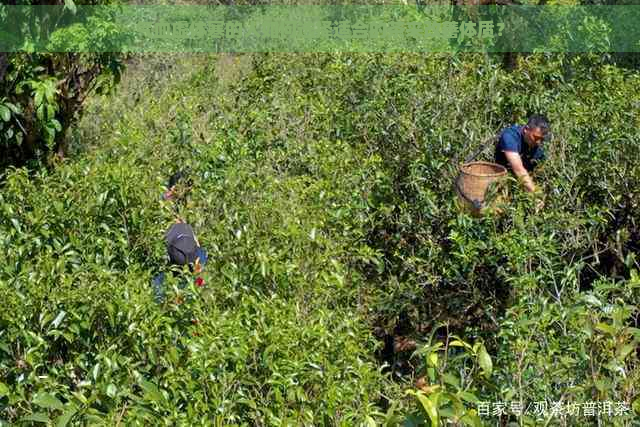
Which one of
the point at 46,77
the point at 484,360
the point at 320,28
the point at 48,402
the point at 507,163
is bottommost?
the point at 320,28

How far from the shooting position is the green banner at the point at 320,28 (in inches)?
233

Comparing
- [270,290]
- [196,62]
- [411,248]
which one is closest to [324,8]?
[196,62]

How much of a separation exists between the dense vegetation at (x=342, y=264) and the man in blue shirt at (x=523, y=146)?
116 millimetres

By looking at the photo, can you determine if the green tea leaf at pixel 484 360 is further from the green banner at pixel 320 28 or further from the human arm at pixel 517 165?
the green banner at pixel 320 28

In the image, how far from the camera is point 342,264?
391cm

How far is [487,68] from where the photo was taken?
580 centimetres

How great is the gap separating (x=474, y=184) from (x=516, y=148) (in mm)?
516

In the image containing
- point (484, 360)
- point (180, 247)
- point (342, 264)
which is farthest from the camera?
point (180, 247)

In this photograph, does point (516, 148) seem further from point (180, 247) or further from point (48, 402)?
point (48, 402)

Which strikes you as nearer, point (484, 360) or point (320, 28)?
point (484, 360)

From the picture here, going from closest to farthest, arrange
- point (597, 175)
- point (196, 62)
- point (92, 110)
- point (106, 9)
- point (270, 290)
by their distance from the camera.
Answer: point (270, 290) → point (597, 175) → point (106, 9) → point (92, 110) → point (196, 62)

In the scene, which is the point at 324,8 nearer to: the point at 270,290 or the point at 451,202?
the point at 451,202

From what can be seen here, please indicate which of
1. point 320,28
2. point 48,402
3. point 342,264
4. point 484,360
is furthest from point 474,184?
point 320,28

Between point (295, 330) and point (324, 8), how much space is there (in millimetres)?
11100
